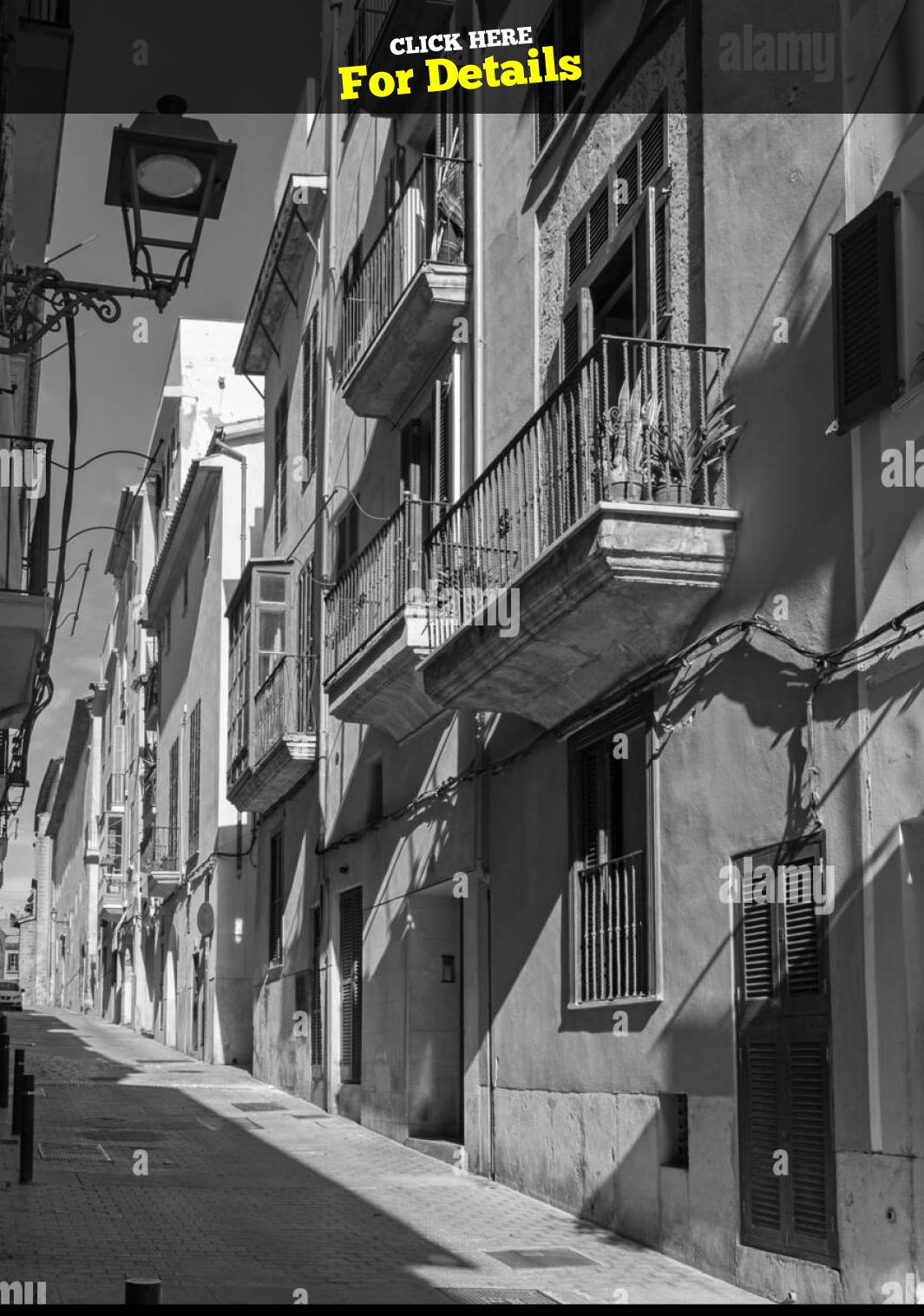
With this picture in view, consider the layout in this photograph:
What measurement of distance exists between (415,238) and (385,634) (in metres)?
3.64

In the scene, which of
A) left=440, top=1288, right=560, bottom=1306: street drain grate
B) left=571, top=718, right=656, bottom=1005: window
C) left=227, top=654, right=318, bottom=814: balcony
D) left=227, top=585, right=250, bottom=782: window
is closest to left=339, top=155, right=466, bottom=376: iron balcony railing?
left=227, top=654, right=318, bottom=814: balcony

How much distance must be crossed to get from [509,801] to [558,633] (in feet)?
8.97

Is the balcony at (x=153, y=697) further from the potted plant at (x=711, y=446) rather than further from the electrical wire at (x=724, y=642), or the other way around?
the potted plant at (x=711, y=446)

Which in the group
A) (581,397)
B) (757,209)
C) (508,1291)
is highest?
(757,209)

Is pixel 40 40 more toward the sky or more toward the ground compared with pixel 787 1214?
more toward the sky

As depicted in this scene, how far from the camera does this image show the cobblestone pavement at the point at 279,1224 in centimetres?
891

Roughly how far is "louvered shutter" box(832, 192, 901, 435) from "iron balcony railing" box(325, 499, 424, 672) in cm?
597

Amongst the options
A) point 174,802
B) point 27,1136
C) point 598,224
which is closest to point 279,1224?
point 27,1136

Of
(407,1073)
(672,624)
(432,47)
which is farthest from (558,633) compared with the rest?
(432,47)

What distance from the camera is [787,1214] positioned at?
8.45m

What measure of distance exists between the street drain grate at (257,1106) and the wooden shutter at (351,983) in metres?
1.34

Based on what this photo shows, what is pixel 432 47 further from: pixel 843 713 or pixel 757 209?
pixel 843 713

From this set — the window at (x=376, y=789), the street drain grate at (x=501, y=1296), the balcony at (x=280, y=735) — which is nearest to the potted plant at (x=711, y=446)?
the street drain grate at (x=501, y=1296)

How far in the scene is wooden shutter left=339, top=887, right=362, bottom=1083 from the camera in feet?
58.5
